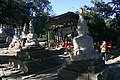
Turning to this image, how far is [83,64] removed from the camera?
1114cm

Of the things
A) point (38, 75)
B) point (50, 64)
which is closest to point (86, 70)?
point (38, 75)

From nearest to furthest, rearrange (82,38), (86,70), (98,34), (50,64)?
1. (86,70)
2. (82,38)
3. (50,64)
4. (98,34)

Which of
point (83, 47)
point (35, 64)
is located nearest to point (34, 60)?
point (35, 64)

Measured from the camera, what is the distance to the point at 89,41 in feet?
39.1

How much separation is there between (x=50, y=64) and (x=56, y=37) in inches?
648

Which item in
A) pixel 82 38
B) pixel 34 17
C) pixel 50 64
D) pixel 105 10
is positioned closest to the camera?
pixel 82 38

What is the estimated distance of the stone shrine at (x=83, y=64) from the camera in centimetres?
1064

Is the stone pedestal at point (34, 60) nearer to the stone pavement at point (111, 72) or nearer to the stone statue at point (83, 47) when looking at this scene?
the stone pavement at point (111, 72)

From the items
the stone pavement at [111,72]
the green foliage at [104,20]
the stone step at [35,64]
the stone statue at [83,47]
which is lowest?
the stone pavement at [111,72]

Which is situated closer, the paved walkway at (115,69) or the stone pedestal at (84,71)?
the stone pedestal at (84,71)

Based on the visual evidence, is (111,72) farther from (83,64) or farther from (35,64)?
(35,64)

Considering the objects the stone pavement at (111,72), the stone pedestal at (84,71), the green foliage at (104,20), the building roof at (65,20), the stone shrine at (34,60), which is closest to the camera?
the stone pedestal at (84,71)

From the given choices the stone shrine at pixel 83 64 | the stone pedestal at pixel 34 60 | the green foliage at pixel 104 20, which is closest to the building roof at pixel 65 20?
the green foliage at pixel 104 20

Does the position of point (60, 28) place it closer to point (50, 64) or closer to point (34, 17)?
point (50, 64)
